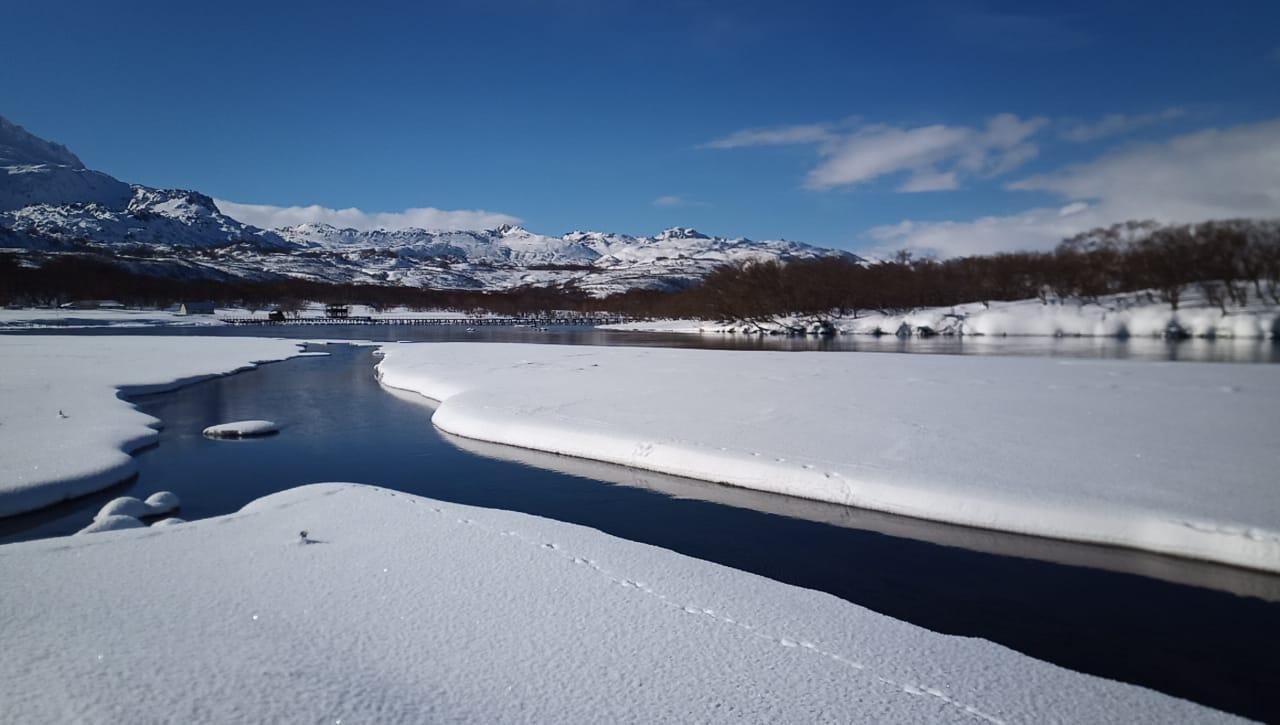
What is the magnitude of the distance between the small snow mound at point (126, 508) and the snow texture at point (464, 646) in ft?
4.95

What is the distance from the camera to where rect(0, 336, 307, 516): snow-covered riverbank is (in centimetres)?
917

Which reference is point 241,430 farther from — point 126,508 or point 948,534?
point 948,534

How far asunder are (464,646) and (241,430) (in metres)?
12.0

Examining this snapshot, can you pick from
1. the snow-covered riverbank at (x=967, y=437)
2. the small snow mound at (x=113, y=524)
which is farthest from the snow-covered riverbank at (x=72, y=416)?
the snow-covered riverbank at (x=967, y=437)

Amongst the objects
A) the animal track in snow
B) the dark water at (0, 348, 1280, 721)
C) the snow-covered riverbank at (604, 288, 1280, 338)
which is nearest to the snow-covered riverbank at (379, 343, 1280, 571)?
the dark water at (0, 348, 1280, 721)

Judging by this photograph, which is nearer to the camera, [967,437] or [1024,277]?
[967,437]

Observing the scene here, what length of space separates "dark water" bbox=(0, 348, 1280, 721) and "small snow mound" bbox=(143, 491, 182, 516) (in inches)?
7.7

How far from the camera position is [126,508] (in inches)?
307

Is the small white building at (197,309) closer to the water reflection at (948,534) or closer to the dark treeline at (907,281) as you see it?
the dark treeline at (907,281)

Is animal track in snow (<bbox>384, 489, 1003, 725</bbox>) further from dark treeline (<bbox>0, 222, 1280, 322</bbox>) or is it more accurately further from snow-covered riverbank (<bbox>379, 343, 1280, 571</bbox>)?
dark treeline (<bbox>0, 222, 1280, 322</bbox>)

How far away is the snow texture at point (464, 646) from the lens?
11.6 feet

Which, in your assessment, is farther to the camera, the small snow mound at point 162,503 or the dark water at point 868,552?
the small snow mound at point 162,503

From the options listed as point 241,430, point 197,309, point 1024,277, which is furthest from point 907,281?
point 197,309

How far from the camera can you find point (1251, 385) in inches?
603
